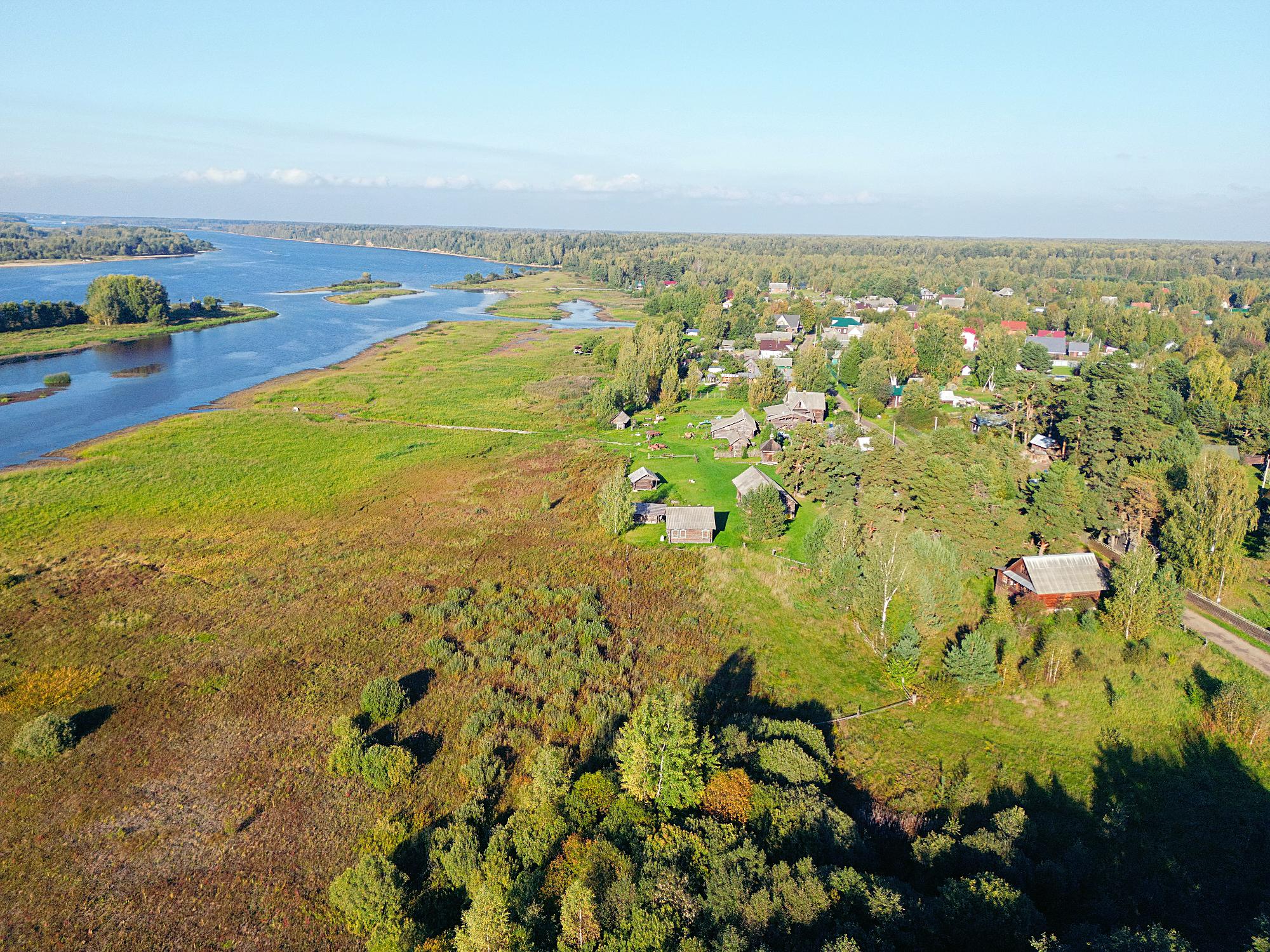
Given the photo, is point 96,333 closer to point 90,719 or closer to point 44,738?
point 90,719

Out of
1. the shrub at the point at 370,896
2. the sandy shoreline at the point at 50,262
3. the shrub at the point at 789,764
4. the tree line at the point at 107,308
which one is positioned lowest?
the shrub at the point at 370,896

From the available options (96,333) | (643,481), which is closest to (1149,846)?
(643,481)

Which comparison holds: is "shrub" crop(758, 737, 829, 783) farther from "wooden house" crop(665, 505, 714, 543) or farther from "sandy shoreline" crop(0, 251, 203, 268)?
"sandy shoreline" crop(0, 251, 203, 268)

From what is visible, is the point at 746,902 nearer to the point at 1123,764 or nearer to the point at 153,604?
the point at 1123,764

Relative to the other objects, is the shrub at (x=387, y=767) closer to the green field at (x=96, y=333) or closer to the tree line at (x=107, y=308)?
the green field at (x=96, y=333)

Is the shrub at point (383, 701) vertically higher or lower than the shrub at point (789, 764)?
lower

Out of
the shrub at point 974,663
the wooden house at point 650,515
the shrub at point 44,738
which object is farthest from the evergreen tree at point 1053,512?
the shrub at point 44,738
